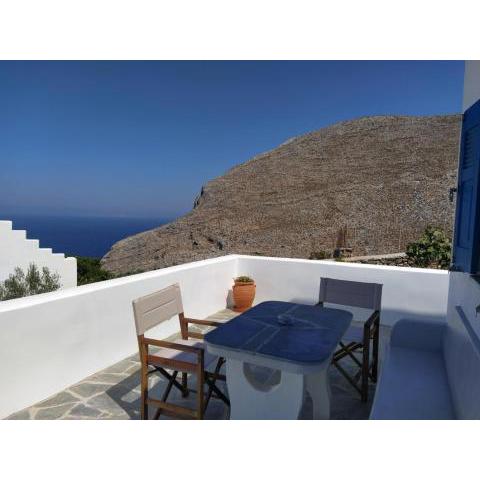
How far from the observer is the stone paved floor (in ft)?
8.75

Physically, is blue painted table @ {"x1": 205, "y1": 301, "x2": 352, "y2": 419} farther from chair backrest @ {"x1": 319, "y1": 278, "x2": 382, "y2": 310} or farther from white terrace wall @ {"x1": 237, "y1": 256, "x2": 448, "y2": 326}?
white terrace wall @ {"x1": 237, "y1": 256, "x2": 448, "y2": 326}

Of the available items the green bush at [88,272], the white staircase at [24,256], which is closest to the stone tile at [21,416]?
the white staircase at [24,256]

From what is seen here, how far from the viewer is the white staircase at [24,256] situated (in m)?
7.94

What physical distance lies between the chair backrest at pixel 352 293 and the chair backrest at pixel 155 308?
1233mm

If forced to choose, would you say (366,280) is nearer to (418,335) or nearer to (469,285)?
(418,335)

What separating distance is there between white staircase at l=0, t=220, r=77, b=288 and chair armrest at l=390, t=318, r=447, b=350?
7.42m

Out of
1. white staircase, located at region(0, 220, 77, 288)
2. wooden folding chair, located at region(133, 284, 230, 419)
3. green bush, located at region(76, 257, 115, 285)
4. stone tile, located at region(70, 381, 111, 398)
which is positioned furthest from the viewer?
green bush, located at region(76, 257, 115, 285)

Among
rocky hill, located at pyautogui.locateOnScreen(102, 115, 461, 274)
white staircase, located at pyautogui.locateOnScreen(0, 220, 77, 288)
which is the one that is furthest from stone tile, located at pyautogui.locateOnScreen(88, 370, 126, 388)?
rocky hill, located at pyautogui.locateOnScreen(102, 115, 461, 274)
